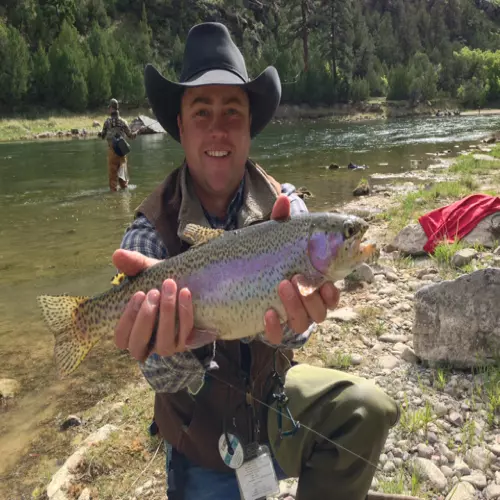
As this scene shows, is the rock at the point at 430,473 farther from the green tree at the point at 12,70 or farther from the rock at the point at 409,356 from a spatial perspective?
the green tree at the point at 12,70

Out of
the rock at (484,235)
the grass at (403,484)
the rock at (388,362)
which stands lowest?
the grass at (403,484)

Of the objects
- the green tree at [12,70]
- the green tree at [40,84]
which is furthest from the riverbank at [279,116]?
the green tree at [40,84]

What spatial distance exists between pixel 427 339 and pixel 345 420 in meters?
1.88

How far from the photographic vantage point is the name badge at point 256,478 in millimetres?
2838

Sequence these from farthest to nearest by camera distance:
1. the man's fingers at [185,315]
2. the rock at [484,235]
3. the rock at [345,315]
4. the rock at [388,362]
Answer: the rock at [484,235] < the rock at [345,315] < the rock at [388,362] < the man's fingers at [185,315]

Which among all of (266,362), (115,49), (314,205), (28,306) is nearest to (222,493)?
(266,362)

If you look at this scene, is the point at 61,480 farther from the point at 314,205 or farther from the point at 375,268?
the point at 314,205

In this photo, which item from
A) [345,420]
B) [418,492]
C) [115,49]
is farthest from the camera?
[115,49]

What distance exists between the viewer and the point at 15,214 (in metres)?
14.4

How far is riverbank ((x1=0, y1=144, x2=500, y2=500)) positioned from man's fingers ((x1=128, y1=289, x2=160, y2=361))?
168 centimetres

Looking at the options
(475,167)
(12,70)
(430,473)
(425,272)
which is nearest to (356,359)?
(430,473)

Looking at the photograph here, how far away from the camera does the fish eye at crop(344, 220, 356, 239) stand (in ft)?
8.14

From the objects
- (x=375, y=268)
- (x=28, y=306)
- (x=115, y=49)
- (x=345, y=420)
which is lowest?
(x=28, y=306)

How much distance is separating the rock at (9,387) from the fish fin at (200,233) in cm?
369
